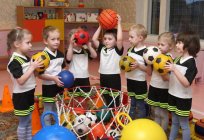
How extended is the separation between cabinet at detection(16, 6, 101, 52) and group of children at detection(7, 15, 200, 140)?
3140 mm

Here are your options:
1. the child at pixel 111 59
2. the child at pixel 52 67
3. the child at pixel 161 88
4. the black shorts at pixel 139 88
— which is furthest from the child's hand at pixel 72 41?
the child at pixel 161 88

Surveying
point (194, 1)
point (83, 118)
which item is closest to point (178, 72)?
point (83, 118)

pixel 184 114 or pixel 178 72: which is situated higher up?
pixel 178 72

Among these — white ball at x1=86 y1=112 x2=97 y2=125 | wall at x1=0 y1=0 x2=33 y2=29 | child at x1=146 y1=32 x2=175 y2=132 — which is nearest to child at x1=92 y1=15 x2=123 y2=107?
child at x1=146 y1=32 x2=175 y2=132

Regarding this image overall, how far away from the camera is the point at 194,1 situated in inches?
197

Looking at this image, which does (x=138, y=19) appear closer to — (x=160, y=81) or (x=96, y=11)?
(x=96, y=11)

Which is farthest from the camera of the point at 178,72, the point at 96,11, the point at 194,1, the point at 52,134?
the point at 96,11

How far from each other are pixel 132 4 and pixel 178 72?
3919 mm

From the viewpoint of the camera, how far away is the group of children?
2117 mm

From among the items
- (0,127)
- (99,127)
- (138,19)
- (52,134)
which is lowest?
(0,127)

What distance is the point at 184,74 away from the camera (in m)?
2.09

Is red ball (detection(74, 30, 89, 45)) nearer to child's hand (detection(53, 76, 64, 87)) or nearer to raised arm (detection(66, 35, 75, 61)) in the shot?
raised arm (detection(66, 35, 75, 61))

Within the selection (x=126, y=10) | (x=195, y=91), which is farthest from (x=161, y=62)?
(x=126, y=10)

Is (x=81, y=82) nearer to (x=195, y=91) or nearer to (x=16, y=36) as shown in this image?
(x=16, y=36)
